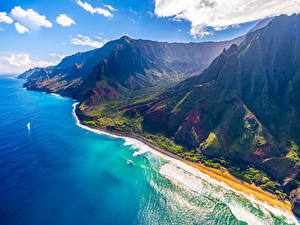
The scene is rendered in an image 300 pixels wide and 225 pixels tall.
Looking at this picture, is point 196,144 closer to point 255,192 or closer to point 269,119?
point 255,192

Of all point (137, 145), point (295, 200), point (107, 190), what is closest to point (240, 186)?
point (295, 200)

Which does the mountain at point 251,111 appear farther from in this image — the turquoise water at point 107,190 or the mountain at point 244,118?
the turquoise water at point 107,190

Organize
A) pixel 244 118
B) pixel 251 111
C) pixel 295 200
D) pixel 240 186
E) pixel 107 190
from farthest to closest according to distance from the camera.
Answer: pixel 251 111 < pixel 244 118 < pixel 240 186 < pixel 107 190 < pixel 295 200

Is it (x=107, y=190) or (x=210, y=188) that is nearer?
(x=107, y=190)

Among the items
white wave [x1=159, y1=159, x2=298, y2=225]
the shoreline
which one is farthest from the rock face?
white wave [x1=159, y1=159, x2=298, y2=225]

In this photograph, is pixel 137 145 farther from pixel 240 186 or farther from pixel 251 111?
pixel 251 111

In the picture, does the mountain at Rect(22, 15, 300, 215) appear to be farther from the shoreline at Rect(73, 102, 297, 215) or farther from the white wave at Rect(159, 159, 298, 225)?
the white wave at Rect(159, 159, 298, 225)
